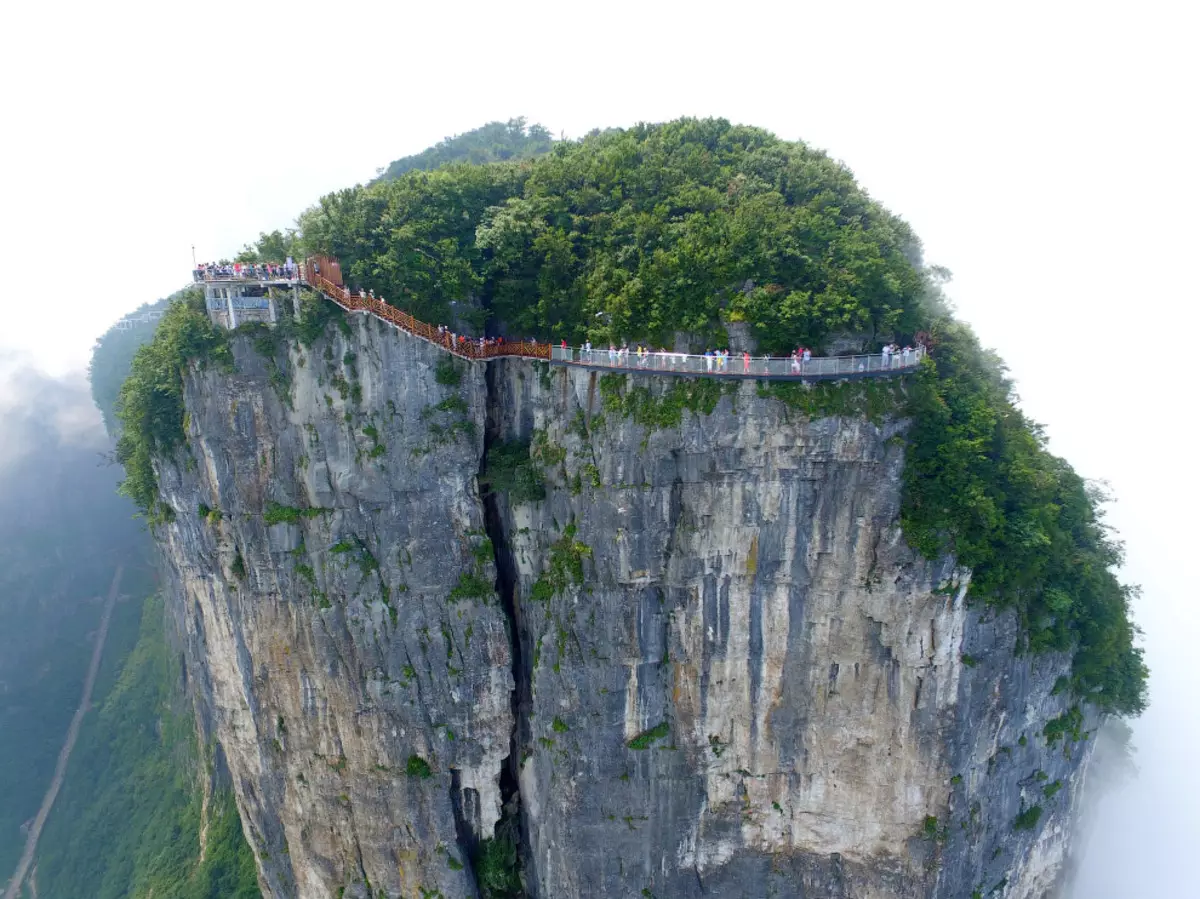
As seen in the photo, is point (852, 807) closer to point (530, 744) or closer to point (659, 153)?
point (530, 744)

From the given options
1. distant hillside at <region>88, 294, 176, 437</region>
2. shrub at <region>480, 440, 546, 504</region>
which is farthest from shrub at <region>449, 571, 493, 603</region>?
distant hillside at <region>88, 294, 176, 437</region>

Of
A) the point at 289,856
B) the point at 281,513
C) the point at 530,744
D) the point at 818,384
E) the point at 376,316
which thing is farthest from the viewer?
the point at 289,856

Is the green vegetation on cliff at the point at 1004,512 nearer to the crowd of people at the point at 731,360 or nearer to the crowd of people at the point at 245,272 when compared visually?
the crowd of people at the point at 731,360

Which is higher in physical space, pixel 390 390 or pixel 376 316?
pixel 376 316

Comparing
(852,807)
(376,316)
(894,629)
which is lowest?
(852,807)

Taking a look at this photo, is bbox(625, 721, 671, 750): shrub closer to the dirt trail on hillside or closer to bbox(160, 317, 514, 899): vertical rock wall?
bbox(160, 317, 514, 899): vertical rock wall

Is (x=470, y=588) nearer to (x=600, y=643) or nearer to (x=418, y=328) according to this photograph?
(x=600, y=643)

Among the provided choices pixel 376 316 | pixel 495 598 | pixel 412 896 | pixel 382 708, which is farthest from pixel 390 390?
pixel 412 896

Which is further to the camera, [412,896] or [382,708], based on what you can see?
[412,896]

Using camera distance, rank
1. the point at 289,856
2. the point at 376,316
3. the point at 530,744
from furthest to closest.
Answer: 1. the point at 289,856
2. the point at 530,744
3. the point at 376,316
